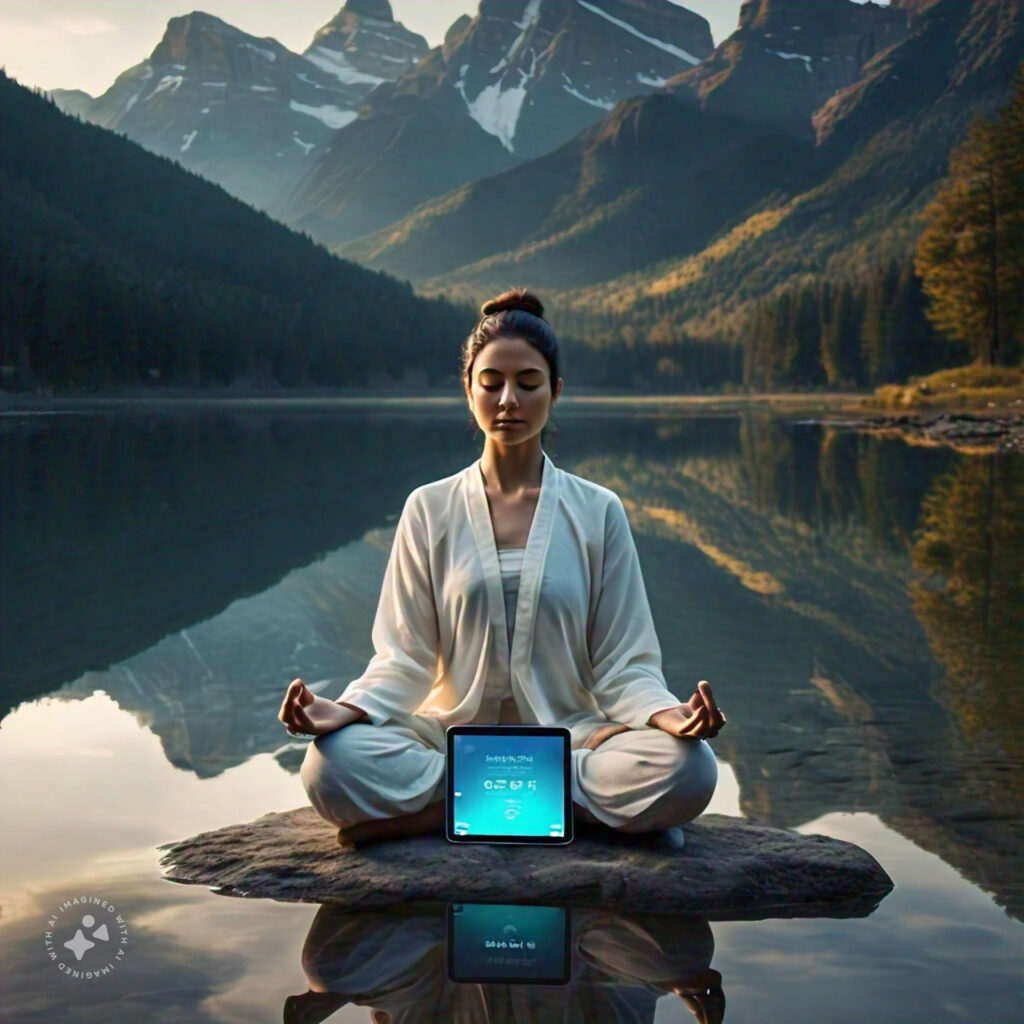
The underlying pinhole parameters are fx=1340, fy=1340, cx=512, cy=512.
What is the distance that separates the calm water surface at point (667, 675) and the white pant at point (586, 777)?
400 millimetres

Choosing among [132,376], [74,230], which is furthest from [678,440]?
[74,230]

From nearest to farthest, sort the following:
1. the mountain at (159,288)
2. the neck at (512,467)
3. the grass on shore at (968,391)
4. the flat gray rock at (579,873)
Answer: the flat gray rock at (579,873) < the neck at (512,467) < the grass on shore at (968,391) < the mountain at (159,288)

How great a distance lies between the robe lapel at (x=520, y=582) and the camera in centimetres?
A: 432

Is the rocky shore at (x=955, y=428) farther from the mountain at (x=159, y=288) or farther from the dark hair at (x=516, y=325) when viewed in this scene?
the mountain at (x=159, y=288)

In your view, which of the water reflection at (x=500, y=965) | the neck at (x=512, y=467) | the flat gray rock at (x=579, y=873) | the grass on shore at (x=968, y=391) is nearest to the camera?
the water reflection at (x=500, y=965)

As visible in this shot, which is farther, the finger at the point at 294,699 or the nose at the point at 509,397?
the nose at the point at 509,397

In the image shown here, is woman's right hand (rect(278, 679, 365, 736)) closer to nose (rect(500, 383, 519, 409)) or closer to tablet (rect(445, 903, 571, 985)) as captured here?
tablet (rect(445, 903, 571, 985))

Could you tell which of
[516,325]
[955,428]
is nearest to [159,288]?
[955,428]

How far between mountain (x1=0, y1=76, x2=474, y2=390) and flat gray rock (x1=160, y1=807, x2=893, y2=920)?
71.2 metres

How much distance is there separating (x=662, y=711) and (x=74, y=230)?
110 meters

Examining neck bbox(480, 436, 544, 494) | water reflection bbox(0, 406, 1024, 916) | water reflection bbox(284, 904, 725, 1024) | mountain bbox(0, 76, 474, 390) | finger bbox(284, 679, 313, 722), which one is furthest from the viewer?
mountain bbox(0, 76, 474, 390)

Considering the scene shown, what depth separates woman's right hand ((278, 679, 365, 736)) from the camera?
3865 mm

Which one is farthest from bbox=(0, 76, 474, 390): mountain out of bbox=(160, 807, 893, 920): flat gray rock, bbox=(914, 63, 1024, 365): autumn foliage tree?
bbox=(160, 807, 893, 920): flat gray rock

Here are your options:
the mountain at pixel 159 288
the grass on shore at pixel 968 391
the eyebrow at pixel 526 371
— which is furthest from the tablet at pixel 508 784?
the mountain at pixel 159 288
